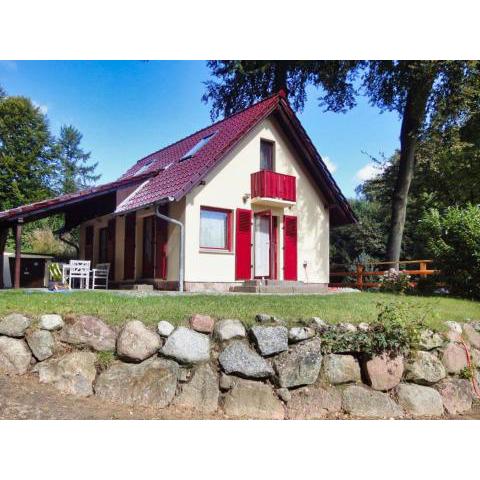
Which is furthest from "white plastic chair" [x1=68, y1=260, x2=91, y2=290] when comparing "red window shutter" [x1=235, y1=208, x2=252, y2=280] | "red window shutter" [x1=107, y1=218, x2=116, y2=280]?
"red window shutter" [x1=235, y1=208, x2=252, y2=280]

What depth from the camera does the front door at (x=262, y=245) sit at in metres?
11.9

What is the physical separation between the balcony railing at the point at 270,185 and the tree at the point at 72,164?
3.91m

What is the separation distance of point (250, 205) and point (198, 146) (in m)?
2.49

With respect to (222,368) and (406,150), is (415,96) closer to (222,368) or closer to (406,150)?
(406,150)

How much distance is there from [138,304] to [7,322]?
170 centimetres

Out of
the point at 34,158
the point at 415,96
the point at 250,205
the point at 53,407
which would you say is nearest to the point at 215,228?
A: the point at 250,205

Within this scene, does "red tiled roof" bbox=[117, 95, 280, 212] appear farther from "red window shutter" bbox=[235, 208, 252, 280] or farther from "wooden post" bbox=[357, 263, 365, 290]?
"wooden post" bbox=[357, 263, 365, 290]

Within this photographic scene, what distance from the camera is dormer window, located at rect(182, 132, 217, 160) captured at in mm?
12258

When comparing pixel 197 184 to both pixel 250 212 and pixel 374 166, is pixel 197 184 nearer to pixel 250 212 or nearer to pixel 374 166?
pixel 250 212

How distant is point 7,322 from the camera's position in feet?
18.8

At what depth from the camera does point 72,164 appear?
9.02 metres

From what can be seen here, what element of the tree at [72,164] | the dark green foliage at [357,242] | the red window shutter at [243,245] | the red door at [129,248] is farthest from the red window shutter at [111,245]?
the dark green foliage at [357,242]
